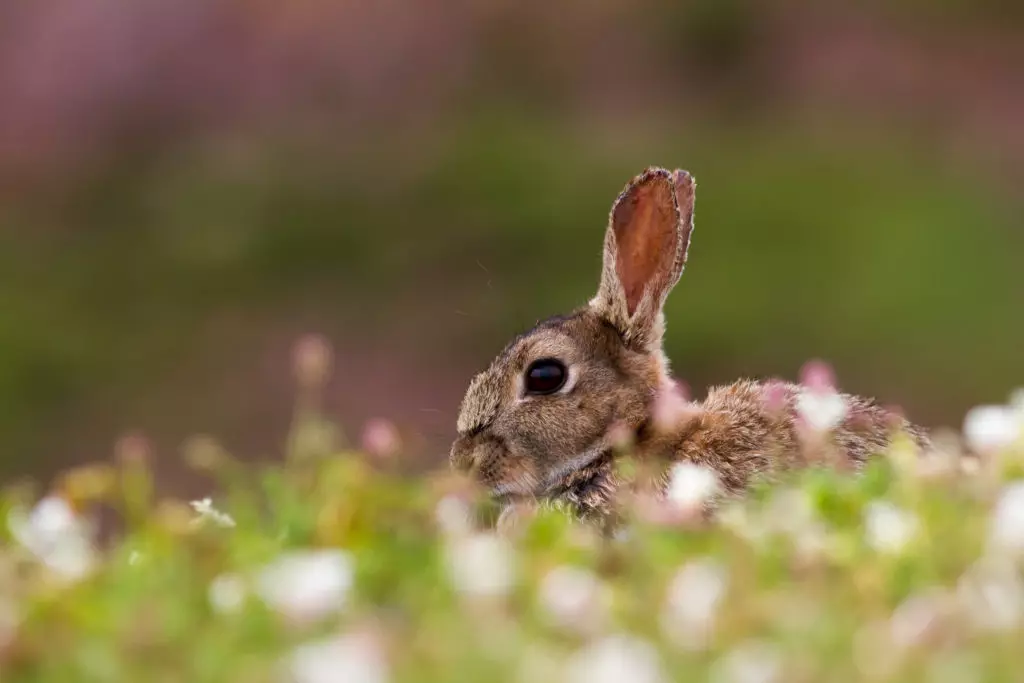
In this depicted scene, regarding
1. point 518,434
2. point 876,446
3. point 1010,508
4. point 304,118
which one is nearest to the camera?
point 1010,508

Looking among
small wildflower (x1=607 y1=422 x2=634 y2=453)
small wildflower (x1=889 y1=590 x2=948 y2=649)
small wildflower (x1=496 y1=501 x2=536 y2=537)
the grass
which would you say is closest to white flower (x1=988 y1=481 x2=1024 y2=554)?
small wildflower (x1=889 y1=590 x2=948 y2=649)

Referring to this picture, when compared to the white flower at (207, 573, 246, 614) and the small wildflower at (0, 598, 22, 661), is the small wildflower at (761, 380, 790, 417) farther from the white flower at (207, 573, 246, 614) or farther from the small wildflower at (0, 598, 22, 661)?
the small wildflower at (0, 598, 22, 661)

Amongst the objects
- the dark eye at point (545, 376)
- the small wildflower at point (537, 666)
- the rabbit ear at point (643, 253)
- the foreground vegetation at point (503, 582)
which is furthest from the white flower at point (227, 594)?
the rabbit ear at point (643, 253)

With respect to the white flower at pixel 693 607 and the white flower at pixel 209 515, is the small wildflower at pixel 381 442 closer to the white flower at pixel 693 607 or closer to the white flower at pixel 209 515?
the white flower at pixel 209 515

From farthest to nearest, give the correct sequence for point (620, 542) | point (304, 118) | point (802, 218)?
point (304, 118) → point (802, 218) → point (620, 542)

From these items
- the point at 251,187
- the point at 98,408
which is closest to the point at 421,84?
the point at 251,187

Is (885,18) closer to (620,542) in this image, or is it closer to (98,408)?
(98,408)

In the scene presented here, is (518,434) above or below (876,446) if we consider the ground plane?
above
